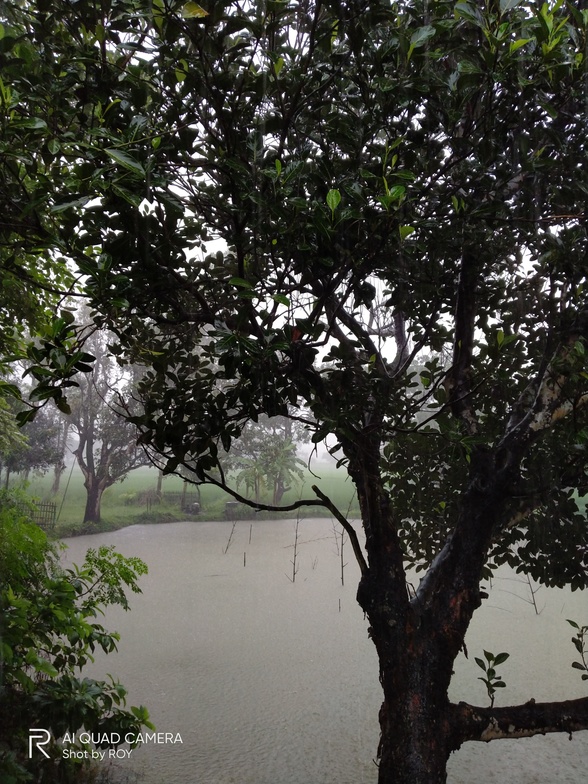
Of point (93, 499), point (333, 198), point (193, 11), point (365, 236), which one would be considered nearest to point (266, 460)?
point (93, 499)

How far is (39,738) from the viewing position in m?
1.02

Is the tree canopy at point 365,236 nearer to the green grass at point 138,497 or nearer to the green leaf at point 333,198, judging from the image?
the green leaf at point 333,198

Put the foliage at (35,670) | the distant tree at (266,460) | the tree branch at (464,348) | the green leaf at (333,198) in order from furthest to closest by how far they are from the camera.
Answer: the distant tree at (266,460), the tree branch at (464,348), the foliage at (35,670), the green leaf at (333,198)

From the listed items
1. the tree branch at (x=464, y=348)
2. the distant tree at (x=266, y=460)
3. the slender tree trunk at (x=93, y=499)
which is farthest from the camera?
the distant tree at (x=266, y=460)

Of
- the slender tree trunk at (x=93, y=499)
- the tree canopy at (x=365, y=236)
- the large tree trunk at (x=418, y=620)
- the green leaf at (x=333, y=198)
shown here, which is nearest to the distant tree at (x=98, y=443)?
the slender tree trunk at (x=93, y=499)

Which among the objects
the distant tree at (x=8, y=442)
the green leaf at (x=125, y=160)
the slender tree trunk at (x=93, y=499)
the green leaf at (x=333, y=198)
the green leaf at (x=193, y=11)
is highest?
the green leaf at (x=193, y=11)

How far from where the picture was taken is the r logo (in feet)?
3.31

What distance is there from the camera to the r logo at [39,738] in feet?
3.31

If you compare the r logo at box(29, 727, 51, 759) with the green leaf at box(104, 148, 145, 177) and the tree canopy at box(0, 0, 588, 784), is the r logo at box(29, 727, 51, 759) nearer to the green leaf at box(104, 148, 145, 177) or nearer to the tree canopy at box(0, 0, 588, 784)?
the tree canopy at box(0, 0, 588, 784)

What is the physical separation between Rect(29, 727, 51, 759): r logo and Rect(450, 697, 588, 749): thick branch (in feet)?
2.36

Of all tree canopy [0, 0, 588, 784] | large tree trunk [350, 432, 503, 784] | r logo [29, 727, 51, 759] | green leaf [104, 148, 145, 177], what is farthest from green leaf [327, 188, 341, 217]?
r logo [29, 727, 51, 759]

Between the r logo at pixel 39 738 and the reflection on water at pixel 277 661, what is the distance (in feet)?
0.87

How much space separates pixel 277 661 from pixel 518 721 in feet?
2.23

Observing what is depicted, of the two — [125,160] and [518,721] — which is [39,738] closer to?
[518,721]
